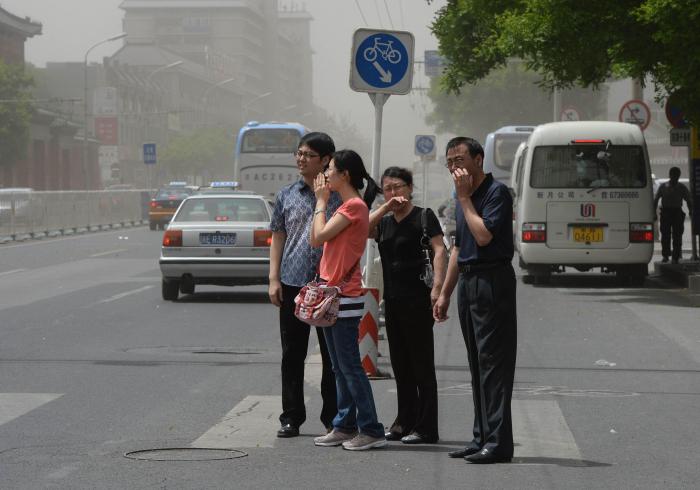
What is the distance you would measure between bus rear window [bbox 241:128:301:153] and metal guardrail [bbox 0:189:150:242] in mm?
6252

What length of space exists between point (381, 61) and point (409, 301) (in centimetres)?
545

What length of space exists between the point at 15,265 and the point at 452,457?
22728 mm

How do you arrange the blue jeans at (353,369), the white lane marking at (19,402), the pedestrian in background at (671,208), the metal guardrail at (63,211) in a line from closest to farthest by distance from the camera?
the blue jeans at (353,369), the white lane marking at (19,402), the pedestrian in background at (671,208), the metal guardrail at (63,211)

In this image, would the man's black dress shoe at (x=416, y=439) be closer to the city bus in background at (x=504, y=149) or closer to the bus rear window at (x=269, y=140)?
the bus rear window at (x=269, y=140)

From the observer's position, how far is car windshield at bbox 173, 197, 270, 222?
20.7m

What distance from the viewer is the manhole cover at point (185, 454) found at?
26.0ft

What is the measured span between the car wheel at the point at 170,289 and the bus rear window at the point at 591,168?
620 centimetres

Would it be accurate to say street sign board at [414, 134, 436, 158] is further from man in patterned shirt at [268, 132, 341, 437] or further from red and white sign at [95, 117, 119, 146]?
Answer: red and white sign at [95, 117, 119, 146]

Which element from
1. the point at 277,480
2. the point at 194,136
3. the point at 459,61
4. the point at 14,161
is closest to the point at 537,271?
the point at 459,61

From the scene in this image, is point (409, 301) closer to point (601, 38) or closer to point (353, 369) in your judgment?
point (353, 369)

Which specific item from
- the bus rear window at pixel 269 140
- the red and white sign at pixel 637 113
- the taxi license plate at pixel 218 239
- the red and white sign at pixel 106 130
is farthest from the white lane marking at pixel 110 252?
the red and white sign at pixel 106 130

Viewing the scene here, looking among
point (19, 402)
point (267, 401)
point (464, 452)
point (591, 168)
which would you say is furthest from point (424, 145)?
point (464, 452)

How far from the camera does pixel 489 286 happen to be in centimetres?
783

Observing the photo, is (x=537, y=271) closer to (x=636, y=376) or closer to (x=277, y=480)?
(x=636, y=376)
